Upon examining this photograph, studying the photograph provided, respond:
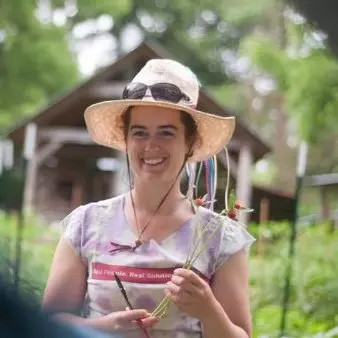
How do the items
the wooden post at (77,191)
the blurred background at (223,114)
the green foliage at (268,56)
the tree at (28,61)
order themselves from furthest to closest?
the tree at (28,61)
the wooden post at (77,191)
the green foliage at (268,56)
the blurred background at (223,114)

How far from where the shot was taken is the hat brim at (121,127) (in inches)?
19.4

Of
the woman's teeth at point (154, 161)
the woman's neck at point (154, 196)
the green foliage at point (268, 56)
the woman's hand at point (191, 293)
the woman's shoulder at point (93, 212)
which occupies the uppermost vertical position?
the green foliage at point (268, 56)

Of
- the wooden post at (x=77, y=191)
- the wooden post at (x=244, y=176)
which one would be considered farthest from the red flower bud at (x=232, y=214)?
the wooden post at (x=77, y=191)

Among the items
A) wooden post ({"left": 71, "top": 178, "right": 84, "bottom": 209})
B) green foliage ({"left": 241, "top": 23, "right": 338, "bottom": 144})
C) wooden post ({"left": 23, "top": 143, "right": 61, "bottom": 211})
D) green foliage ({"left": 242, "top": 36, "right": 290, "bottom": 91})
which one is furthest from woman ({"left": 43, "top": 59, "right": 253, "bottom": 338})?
wooden post ({"left": 23, "top": 143, "right": 61, "bottom": 211})

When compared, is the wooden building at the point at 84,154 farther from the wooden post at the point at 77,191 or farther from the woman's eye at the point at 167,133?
the woman's eye at the point at 167,133

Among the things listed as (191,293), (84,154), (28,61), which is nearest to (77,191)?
(84,154)

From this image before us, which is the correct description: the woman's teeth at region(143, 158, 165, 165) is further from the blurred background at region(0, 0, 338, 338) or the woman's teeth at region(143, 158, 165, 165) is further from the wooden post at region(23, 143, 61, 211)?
the wooden post at region(23, 143, 61, 211)

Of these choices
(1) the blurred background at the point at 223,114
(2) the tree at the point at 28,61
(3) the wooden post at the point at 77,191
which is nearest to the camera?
(1) the blurred background at the point at 223,114

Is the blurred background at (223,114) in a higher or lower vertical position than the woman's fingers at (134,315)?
higher

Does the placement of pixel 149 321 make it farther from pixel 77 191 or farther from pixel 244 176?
pixel 77 191

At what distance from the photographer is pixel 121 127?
0.52 m

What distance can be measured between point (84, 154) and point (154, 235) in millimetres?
1152

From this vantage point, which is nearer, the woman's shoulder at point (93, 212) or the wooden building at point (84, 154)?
the woman's shoulder at point (93, 212)

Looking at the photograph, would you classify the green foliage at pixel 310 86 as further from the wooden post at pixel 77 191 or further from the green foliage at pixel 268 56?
the wooden post at pixel 77 191
